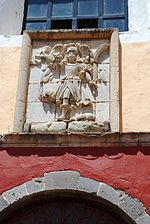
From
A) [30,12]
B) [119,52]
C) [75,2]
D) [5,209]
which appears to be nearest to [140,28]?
[119,52]

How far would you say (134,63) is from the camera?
6305 mm

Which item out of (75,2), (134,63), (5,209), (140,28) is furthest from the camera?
(75,2)

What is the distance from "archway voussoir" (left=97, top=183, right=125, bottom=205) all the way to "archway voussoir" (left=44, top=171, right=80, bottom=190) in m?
0.29

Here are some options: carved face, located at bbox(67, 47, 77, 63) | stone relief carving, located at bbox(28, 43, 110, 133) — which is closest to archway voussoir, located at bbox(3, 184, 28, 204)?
stone relief carving, located at bbox(28, 43, 110, 133)

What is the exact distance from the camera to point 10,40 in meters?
6.70

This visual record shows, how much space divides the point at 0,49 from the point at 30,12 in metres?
1.23

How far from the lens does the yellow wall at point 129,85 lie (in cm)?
594

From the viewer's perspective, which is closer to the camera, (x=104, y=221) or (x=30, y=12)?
(x=104, y=221)

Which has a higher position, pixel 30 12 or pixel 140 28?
pixel 30 12

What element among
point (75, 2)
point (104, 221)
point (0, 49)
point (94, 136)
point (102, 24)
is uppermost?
point (75, 2)

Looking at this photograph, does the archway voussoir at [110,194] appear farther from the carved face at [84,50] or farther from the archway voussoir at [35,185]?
the carved face at [84,50]

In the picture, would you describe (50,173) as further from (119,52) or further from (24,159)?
(119,52)

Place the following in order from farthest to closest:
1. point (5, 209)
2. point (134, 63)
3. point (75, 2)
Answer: point (75, 2) < point (134, 63) < point (5, 209)

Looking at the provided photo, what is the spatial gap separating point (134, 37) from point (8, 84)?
1682 millimetres
